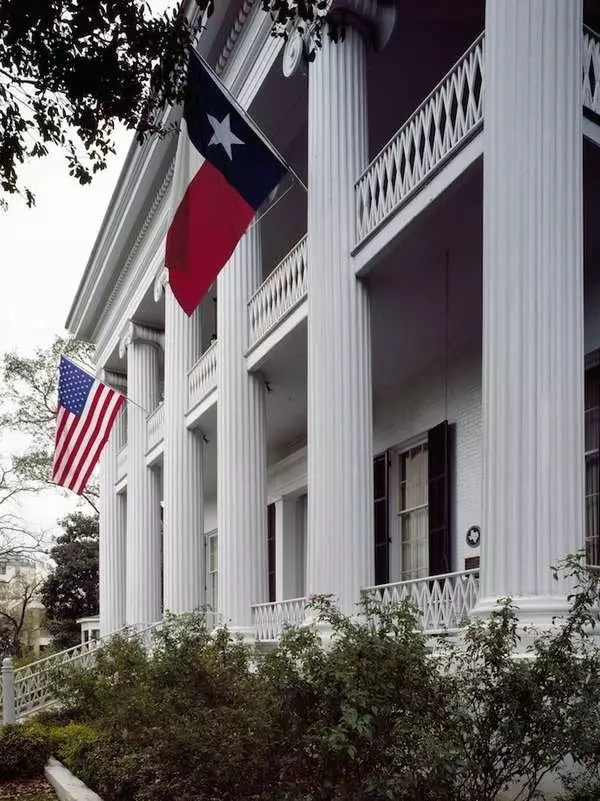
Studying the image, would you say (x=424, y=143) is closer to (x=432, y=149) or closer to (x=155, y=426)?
(x=432, y=149)

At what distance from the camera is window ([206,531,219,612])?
25.4 metres

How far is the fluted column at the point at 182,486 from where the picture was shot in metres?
18.7

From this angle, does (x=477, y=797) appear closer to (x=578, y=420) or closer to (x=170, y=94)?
(x=578, y=420)

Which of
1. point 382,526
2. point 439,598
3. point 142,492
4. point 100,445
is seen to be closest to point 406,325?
point 382,526

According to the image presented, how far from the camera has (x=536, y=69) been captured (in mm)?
7520

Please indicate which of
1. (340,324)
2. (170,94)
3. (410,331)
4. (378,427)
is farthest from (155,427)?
(170,94)

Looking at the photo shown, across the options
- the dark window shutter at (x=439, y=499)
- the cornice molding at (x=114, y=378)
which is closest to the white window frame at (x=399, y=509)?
the dark window shutter at (x=439, y=499)

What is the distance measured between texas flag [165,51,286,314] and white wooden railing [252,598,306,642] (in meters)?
4.56

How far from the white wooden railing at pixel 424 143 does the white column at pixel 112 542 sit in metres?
18.7

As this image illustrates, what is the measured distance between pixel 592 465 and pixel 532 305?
3.78 meters

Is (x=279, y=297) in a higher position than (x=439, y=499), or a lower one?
higher

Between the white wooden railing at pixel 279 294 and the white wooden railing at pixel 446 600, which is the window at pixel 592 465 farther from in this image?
the white wooden railing at pixel 279 294

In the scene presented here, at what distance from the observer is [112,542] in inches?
1113

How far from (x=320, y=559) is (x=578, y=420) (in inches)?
186
